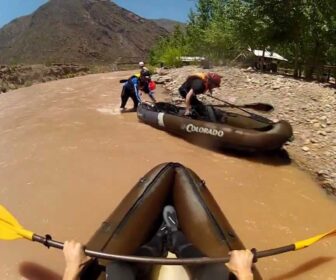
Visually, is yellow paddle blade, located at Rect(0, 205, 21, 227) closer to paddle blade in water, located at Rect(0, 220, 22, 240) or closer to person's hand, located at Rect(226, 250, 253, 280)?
paddle blade in water, located at Rect(0, 220, 22, 240)

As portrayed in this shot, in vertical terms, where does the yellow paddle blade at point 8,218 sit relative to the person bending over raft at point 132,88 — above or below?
below

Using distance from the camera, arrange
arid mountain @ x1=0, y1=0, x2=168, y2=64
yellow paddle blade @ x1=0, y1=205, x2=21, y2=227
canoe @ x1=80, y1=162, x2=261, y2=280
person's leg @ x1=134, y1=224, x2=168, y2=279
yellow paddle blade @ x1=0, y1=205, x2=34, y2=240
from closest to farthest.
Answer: person's leg @ x1=134, y1=224, x2=168, y2=279 < canoe @ x1=80, y1=162, x2=261, y2=280 < yellow paddle blade @ x1=0, y1=205, x2=34, y2=240 < yellow paddle blade @ x1=0, y1=205, x2=21, y2=227 < arid mountain @ x1=0, y1=0, x2=168, y2=64

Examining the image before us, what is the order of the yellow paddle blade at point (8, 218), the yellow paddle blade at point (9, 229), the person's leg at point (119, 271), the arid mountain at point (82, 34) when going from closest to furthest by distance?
the person's leg at point (119, 271) → the yellow paddle blade at point (9, 229) → the yellow paddle blade at point (8, 218) → the arid mountain at point (82, 34)

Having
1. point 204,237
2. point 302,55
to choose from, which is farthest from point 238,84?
point 204,237

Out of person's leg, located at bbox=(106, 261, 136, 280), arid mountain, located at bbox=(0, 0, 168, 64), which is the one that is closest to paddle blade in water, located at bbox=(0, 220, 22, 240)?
person's leg, located at bbox=(106, 261, 136, 280)

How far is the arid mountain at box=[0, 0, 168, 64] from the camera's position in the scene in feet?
271

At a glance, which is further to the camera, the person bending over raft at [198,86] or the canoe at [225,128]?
the person bending over raft at [198,86]

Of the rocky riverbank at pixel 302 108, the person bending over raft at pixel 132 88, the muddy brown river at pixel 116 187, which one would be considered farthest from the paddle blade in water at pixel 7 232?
the person bending over raft at pixel 132 88

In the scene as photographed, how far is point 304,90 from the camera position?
1036cm

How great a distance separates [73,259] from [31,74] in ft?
79.8

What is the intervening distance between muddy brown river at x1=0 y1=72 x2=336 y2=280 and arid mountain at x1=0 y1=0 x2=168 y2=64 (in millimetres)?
67338

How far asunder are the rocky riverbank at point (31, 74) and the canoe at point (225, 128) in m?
14.9

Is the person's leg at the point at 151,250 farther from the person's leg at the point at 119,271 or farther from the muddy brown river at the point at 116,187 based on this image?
the muddy brown river at the point at 116,187

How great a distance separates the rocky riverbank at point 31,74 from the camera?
24.4 meters
